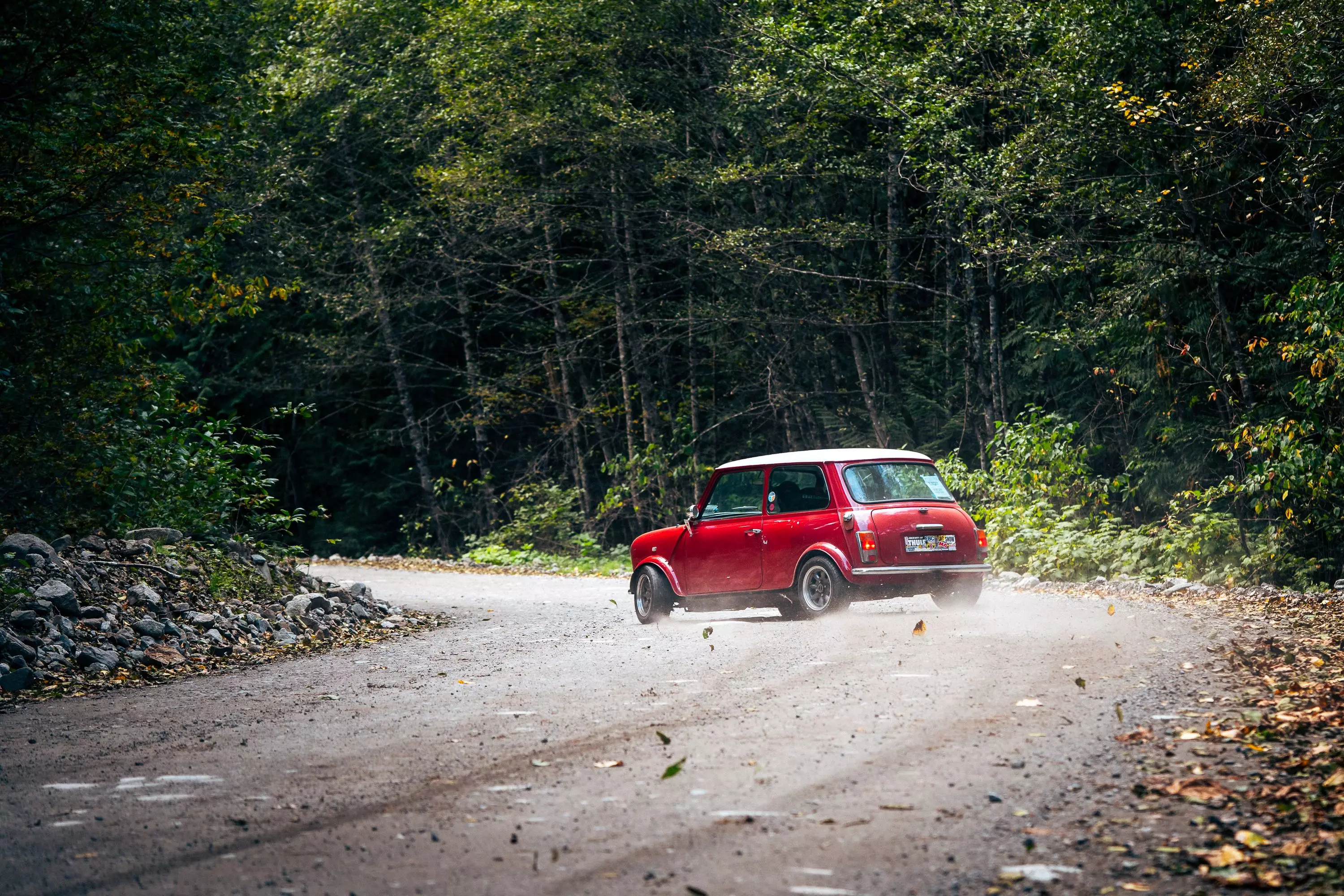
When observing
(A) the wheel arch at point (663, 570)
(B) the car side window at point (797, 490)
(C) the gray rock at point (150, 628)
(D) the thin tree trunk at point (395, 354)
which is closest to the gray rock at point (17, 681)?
(C) the gray rock at point (150, 628)

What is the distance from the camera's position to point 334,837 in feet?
17.6

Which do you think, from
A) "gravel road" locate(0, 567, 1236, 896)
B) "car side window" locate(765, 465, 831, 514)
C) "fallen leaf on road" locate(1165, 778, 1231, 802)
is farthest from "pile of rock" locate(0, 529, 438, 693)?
"fallen leaf on road" locate(1165, 778, 1231, 802)

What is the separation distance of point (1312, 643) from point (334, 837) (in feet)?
25.2

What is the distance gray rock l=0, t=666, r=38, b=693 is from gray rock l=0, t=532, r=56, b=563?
2334 mm

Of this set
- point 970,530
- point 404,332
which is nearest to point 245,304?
point 970,530

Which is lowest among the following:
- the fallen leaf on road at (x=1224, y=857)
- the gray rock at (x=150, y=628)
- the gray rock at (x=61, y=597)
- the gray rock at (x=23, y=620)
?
the fallen leaf on road at (x=1224, y=857)

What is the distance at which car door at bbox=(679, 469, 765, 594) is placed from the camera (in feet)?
44.2

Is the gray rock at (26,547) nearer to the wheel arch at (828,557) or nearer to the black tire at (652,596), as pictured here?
the black tire at (652,596)

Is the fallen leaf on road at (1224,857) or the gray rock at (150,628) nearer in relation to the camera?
the fallen leaf on road at (1224,857)

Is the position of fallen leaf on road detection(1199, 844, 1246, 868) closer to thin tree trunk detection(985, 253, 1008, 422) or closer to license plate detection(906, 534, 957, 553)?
license plate detection(906, 534, 957, 553)

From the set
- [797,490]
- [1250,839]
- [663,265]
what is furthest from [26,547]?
[663,265]

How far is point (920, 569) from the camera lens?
1267cm

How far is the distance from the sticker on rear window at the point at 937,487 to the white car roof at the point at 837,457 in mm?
184

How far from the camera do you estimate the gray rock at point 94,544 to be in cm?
1356
